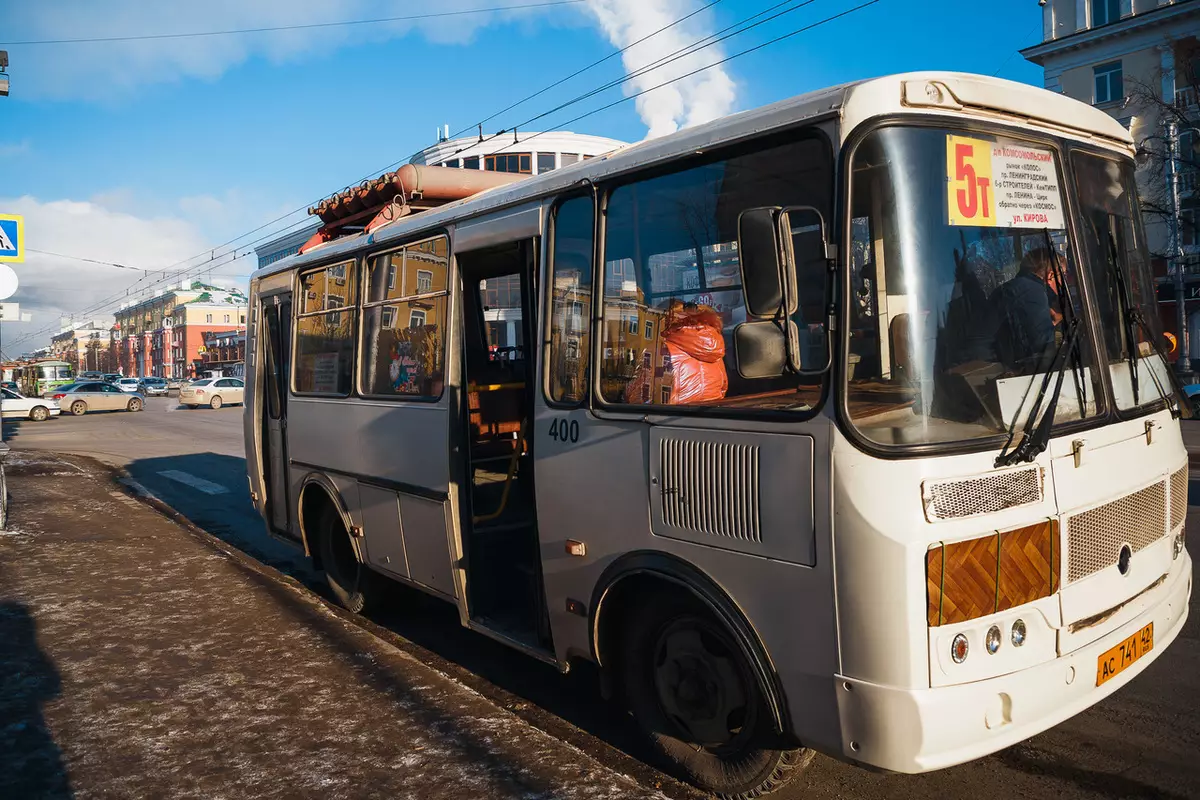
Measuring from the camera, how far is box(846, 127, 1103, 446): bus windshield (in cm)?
296

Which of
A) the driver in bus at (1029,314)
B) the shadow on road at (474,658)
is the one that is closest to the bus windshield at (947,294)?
the driver in bus at (1029,314)

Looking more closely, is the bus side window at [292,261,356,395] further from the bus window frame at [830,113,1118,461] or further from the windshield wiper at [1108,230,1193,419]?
the windshield wiper at [1108,230,1193,419]

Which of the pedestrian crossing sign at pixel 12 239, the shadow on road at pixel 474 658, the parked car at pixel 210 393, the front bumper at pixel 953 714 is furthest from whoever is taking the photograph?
the parked car at pixel 210 393

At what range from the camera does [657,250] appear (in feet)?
12.5

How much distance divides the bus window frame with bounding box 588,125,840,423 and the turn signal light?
65 cm

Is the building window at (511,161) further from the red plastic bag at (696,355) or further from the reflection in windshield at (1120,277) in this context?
the red plastic bag at (696,355)

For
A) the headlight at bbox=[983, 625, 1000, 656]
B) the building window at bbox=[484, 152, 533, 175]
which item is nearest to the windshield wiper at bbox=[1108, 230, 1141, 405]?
the headlight at bbox=[983, 625, 1000, 656]

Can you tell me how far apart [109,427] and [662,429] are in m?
31.0

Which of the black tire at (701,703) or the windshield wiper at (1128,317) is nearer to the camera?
the black tire at (701,703)

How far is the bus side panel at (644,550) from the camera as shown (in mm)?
3020

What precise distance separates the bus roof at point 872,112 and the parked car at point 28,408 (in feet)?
123

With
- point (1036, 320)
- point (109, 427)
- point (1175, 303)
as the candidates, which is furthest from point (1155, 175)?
point (109, 427)

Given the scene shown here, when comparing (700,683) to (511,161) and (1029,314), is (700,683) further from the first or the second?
(511,161)

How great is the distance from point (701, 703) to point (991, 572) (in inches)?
51.3
